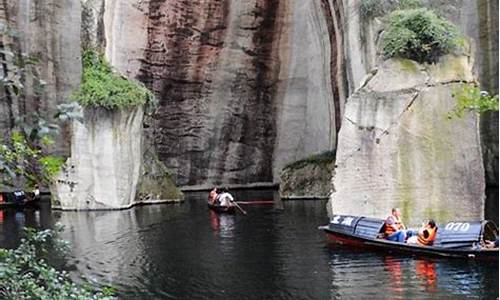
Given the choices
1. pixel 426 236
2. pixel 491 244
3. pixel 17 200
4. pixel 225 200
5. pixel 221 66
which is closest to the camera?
pixel 491 244

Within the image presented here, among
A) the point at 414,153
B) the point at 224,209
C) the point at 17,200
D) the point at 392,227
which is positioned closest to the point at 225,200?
the point at 224,209

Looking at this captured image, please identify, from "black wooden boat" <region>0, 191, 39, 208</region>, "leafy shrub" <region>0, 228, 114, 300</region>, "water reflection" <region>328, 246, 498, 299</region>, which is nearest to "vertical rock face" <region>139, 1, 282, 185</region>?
"black wooden boat" <region>0, 191, 39, 208</region>

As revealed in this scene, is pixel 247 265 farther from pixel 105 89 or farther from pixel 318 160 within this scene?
pixel 318 160

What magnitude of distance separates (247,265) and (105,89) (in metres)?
14.0

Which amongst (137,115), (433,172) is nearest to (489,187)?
(433,172)

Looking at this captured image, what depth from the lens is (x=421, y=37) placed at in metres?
18.0

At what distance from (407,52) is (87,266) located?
9.37 m

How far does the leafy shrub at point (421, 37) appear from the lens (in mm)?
17844

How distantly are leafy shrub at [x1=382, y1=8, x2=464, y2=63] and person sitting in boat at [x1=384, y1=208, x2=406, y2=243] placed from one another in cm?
420

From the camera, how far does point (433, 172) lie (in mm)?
17516

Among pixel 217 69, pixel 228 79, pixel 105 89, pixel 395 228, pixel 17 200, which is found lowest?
pixel 395 228

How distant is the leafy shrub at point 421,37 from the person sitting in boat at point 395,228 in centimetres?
420

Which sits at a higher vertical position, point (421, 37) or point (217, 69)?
point (217, 69)

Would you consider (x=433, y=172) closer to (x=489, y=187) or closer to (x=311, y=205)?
(x=311, y=205)
